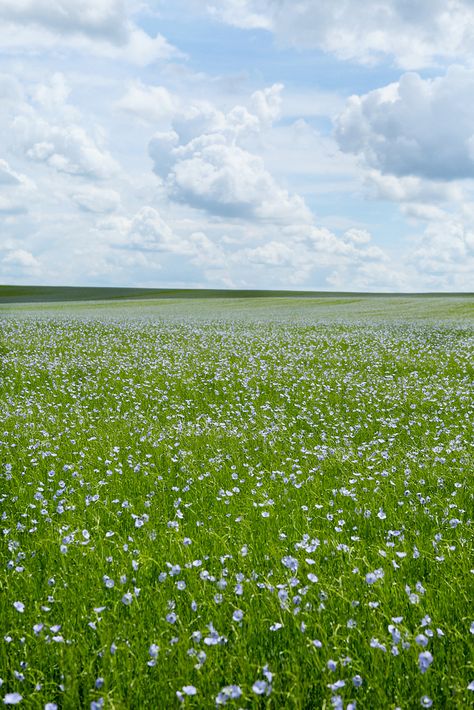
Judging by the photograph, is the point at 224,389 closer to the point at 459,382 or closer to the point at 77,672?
the point at 459,382

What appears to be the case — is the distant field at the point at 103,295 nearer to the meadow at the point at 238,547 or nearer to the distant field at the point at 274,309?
the distant field at the point at 274,309

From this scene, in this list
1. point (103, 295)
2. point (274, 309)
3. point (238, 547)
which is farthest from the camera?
point (103, 295)

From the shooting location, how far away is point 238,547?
19.0 ft

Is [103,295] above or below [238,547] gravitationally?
above

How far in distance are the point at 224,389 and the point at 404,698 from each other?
11.5 meters

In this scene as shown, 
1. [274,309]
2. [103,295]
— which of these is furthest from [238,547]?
[103,295]

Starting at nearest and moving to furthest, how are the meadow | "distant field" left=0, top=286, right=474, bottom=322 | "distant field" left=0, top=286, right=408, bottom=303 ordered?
the meadow
"distant field" left=0, top=286, right=474, bottom=322
"distant field" left=0, top=286, right=408, bottom=303

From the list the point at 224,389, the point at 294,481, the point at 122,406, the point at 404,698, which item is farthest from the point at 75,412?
the point at 404,698

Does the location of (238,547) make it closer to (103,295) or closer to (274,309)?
(274,309)

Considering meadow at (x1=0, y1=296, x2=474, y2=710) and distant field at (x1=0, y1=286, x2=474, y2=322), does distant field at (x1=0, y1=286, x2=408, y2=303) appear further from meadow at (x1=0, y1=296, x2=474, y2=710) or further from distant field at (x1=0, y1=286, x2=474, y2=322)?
meadow at (x1=0, y1=296, x2=474, y2=710)

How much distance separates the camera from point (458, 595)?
487 centimetres

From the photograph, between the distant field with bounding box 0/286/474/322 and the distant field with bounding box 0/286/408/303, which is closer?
the distant field with bounding box 0/286/474/322

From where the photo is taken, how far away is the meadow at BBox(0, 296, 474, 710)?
150 inches

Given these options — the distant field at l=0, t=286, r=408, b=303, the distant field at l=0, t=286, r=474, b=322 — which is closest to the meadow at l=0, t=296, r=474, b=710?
the distant field at l=0, t=286, r=474, b=322
